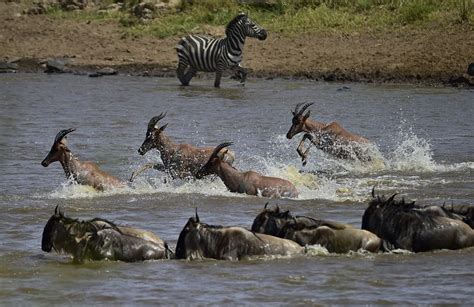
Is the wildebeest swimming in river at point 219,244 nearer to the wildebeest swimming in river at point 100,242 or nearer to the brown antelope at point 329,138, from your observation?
the wildebeest swimming in river at point 100,242

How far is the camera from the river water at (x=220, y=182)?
8.98m

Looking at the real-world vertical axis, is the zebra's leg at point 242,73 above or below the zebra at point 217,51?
below

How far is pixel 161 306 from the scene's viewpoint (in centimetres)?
847

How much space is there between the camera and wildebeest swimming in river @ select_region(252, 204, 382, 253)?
9984mm

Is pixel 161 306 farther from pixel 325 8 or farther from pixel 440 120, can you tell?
pixel 325 8

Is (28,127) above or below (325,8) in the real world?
below

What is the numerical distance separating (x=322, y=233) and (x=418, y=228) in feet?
2.57

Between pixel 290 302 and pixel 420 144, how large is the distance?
935 cm

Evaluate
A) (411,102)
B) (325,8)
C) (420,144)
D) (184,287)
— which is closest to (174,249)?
(184,287)

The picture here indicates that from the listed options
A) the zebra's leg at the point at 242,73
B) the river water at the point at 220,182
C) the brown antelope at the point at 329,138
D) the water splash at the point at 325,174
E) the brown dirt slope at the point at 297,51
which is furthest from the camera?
the zebra's leg at the point at 242,73

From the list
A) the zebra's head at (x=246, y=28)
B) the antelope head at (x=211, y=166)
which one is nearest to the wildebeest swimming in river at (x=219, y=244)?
the antelope head at (x=211, y=166)

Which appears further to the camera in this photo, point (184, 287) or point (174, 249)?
point (174, 249)

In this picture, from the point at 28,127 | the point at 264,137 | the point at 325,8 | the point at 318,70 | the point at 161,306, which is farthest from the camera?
the point at 325,8

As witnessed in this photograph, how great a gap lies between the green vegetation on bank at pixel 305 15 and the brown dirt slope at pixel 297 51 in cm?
39
